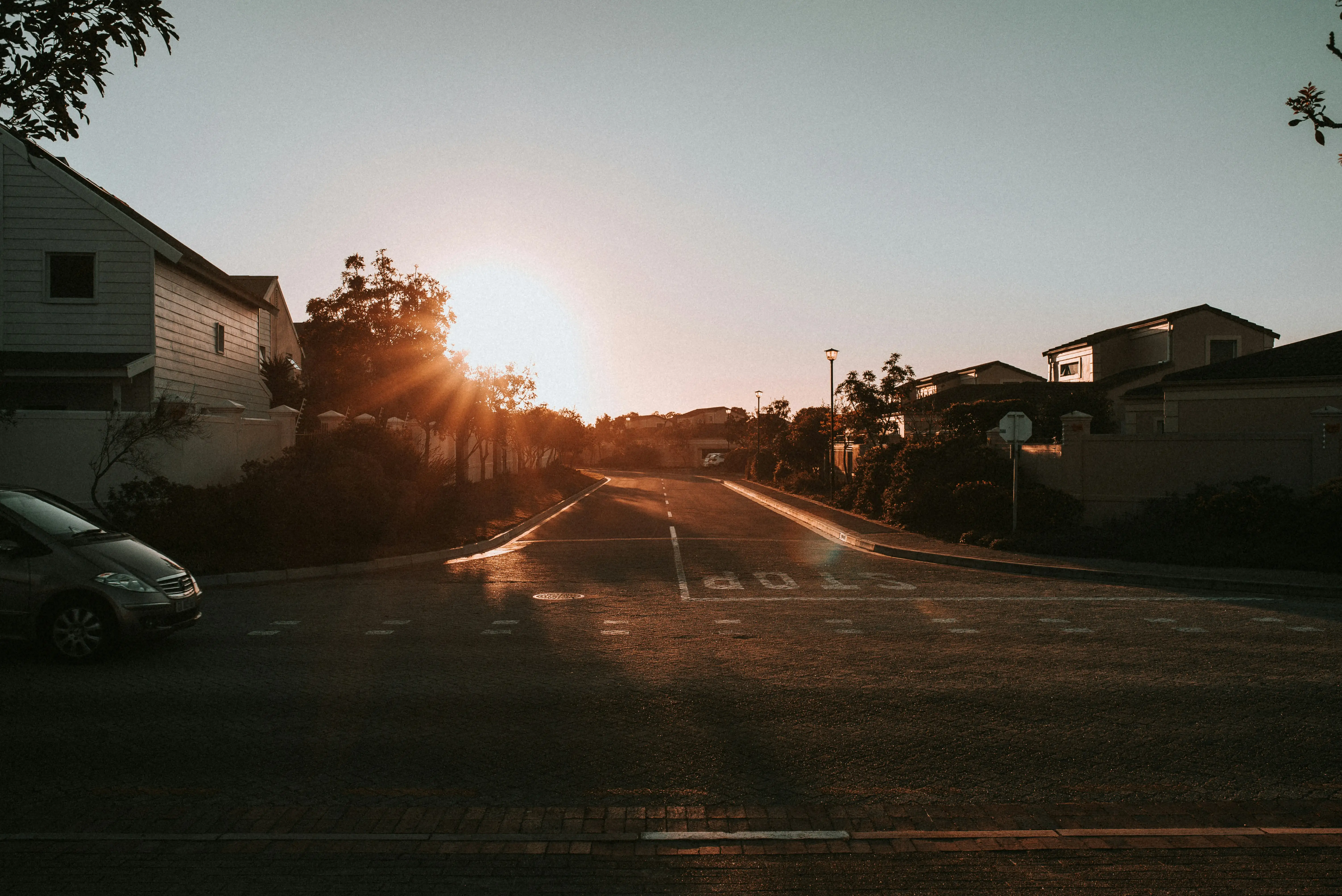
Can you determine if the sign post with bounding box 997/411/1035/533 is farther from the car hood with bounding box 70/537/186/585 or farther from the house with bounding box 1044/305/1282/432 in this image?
the house with bounding box 1044/305/1282/432

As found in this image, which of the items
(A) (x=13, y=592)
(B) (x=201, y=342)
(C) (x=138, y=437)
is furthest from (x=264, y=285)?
(A) (x=13, y=592)

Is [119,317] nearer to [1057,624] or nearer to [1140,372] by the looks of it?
[1057,624]

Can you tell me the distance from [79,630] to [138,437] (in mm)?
8523

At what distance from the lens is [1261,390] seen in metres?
27.3

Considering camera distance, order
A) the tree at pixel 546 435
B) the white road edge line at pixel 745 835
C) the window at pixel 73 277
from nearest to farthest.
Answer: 1. the white road edge line at pixel 745 835
2. the window at pixel 73 277
3. the tree at pixel 546 435

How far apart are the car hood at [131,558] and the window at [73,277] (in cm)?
1364

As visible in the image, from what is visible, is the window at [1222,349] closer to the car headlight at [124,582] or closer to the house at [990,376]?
the house at [990,376]

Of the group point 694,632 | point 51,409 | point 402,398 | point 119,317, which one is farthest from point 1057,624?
point 402,398

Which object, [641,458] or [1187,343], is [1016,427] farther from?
[641,458]

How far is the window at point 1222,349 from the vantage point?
145 ft

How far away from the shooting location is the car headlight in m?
8.63

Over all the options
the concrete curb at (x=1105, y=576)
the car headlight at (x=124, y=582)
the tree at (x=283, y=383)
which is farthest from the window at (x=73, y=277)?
the concrete curb at (x=1105, y=576)

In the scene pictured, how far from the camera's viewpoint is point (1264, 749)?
6.20 meters

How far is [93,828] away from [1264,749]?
7.13 meters
